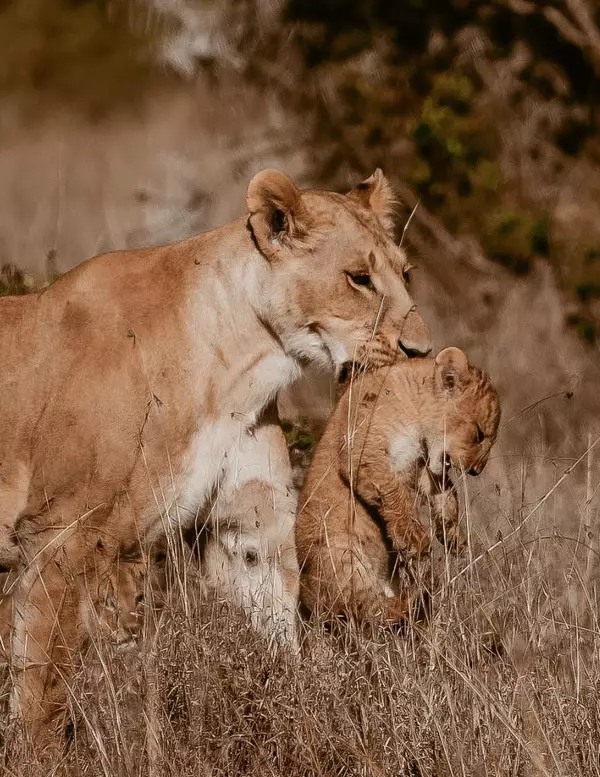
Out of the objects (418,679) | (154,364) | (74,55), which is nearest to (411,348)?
(154,364)

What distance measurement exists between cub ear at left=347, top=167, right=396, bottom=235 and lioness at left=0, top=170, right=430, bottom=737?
220mm

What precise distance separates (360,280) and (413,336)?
0.24 m

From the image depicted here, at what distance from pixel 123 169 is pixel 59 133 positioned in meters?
1.14

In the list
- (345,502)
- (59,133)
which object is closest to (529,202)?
(345,502)

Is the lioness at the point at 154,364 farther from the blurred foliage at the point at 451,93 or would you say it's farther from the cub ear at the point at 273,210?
the blurred foliage at the point at 451,93

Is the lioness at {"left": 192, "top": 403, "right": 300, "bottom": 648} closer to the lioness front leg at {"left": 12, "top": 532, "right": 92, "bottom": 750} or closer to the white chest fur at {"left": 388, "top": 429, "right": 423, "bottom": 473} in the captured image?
the white chest fur at {"left": 388, "top": 429, "right": 423, "bottom": 473}

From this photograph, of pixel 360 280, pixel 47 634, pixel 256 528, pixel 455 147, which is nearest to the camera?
pixel 47 634

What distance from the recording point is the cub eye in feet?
14.5

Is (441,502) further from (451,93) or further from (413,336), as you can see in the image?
(451,93)

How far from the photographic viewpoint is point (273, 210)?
442 cm

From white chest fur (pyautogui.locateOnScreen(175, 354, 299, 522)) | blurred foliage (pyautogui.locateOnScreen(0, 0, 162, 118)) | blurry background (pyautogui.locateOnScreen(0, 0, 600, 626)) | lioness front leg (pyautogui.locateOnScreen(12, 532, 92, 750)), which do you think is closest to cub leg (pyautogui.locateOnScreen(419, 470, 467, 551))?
white chest fur (pyautogui.locateOnScreen(175, 354, 299, 522))

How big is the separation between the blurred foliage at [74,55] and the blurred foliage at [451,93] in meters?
2.61

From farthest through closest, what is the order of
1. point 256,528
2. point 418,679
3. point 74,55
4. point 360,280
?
point 74,55 < point 256,528 < point 360,280 < point 418,679

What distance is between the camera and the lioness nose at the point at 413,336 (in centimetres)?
446
